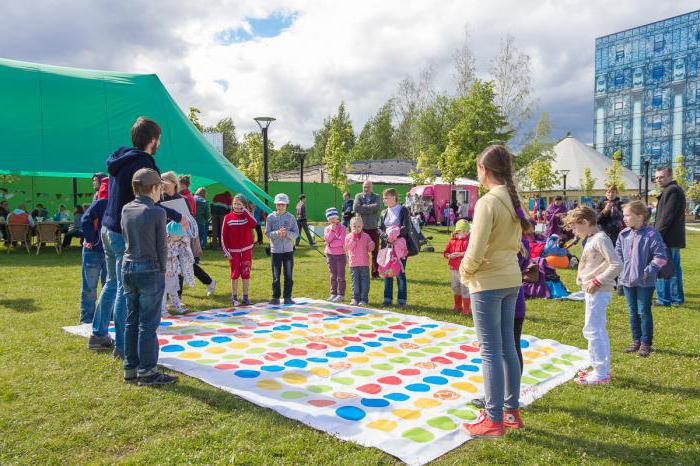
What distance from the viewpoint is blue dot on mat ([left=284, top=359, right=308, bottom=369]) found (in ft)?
16.5

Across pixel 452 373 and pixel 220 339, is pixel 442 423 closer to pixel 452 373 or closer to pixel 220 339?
pixel 452 373

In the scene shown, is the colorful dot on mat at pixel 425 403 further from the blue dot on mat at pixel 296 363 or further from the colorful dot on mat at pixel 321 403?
the blue dot on mat at pixel 296 363

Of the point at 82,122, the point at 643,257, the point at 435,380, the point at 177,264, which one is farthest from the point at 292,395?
the point at 82,122

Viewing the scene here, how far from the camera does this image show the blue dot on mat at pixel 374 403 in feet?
13.2

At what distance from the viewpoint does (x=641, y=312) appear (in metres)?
5.56

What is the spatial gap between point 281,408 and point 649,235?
170 inches

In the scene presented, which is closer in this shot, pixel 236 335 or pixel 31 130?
pixel 236 335

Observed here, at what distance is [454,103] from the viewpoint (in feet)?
155

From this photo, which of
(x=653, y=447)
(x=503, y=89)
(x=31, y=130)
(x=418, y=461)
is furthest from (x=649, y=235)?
(x=503, y=89)

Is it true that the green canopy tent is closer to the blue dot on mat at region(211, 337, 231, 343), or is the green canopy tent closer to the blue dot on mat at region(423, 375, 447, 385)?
the blue dot on mat at region(211, 337, 231, 343)

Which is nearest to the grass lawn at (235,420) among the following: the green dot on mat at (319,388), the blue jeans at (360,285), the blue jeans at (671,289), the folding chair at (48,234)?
the green dot on mat at (319,388)

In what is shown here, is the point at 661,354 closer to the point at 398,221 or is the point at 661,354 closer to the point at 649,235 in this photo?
the point at 649,235

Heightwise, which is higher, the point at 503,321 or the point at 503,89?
the point at 503,89

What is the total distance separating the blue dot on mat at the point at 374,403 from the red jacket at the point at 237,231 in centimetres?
423
